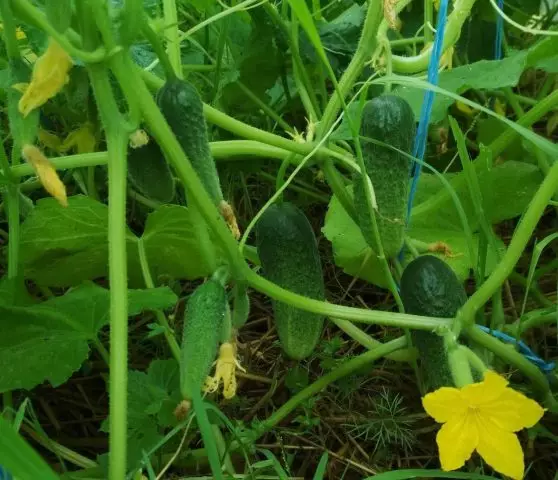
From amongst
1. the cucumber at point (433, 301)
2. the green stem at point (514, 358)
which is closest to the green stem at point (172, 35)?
the cucumber at point (433, 301)

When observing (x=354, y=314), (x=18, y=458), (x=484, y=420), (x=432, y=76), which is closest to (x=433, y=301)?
(x=354, y=314)

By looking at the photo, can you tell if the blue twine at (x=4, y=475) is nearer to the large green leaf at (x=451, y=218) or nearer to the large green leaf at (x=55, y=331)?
the large green leaf at (x=55, y=331)

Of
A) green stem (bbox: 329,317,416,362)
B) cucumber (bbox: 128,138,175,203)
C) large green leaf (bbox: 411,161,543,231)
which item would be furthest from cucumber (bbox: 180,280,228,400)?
large green leaf (bbox: 411,161,543,231)

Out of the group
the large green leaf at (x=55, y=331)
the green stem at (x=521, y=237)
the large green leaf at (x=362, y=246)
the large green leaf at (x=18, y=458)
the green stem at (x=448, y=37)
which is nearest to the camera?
the large green leaf at (x=18, y=458)

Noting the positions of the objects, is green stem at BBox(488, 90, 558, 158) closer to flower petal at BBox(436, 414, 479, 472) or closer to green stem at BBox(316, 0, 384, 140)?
green stem at BBox(316, 0, 384, 140)

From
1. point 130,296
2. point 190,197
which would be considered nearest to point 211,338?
point 190,197

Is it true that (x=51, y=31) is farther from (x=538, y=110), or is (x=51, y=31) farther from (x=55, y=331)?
(x=538, y=110)
